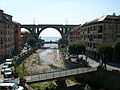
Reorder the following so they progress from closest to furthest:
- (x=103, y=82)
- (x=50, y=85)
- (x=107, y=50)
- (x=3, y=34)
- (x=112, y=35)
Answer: (x=50, y=85)
(x=103, y=82)
(x=107, y=50)
(x=112, y=35)
(x=3, y=34)

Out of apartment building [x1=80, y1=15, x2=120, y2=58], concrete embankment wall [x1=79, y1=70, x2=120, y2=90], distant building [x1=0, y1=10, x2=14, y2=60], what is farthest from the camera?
distant building [x1=0, y1=10, x2=14, y2=60]

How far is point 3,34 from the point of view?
251 feet

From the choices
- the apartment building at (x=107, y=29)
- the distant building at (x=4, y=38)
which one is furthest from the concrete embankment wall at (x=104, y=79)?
the distant building at (x=4, y=38)

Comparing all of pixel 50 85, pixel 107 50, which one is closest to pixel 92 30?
pixel 107 50

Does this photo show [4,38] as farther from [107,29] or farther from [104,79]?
[104,79]

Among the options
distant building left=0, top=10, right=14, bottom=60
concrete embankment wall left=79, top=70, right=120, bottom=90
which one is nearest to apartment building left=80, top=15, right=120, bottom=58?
concrete embankment wall left=79, top=70, right=120, bottom=90

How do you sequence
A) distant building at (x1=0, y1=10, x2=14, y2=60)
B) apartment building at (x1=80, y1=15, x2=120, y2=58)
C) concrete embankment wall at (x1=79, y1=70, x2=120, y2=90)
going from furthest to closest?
1. distant building at (x1=0, y1=10, x2=14, y2=60)
2. apartment building at (x1=80, y1=15, x2=120, y2=58)
3. concrete embankment wall at (x1=79, y1=70, x2=120, y2=90)

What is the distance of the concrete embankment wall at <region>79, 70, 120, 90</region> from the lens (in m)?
45.4

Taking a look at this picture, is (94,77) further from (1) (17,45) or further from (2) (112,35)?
(1) (17,45)

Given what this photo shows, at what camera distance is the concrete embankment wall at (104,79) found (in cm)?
4544

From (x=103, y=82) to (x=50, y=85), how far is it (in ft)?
41.4

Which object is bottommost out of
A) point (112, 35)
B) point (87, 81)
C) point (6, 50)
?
point (87, 81)

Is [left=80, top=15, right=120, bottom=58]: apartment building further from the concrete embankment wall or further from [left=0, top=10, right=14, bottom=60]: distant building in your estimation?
[left=0, top=10, right=14, bottom=60]: distant building

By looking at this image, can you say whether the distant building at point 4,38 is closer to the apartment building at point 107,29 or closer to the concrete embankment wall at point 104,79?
the apartment building at point 107,29
